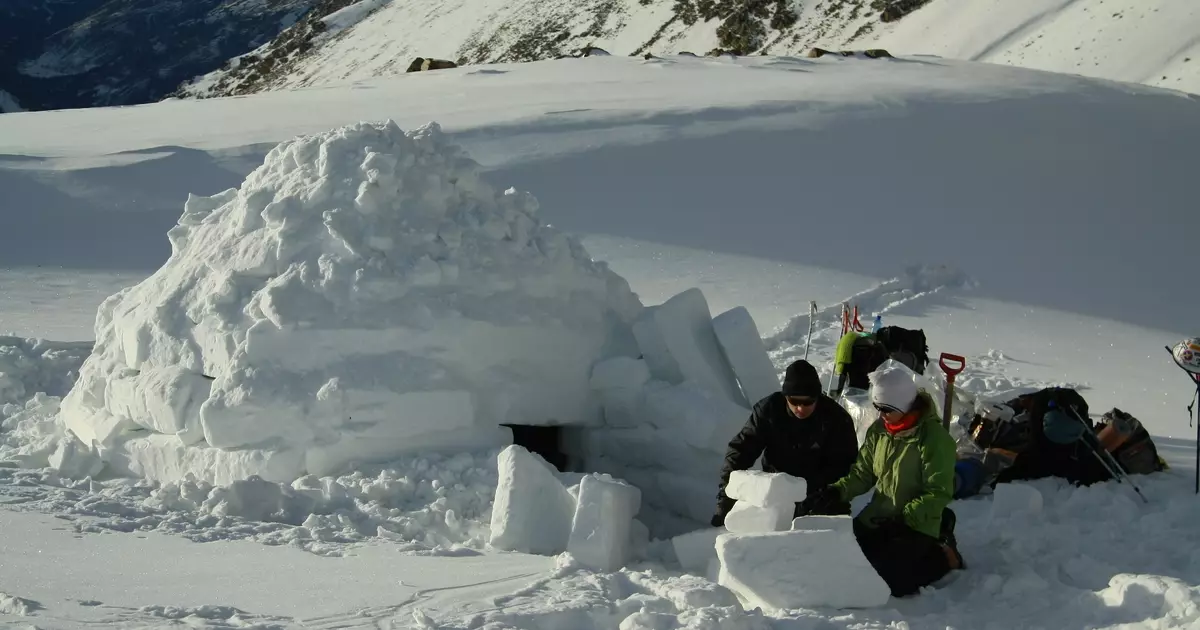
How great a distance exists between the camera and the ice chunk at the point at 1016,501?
5301 mm

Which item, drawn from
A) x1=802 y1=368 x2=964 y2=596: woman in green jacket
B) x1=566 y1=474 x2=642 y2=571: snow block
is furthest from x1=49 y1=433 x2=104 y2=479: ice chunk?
x1=802 y1=368 x2=964 y2=596: woman in green jacket

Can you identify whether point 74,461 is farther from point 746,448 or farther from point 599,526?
point 746,448

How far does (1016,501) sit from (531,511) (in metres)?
2.18

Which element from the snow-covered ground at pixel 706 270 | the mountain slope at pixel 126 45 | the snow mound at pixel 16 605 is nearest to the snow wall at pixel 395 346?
the snow-covered ground at pixel 706 270

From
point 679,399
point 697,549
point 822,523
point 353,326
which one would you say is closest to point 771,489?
point 822,523

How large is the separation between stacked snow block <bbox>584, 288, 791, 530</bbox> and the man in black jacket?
0.69 meters

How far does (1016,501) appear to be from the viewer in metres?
5.34

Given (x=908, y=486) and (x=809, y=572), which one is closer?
(x=809, y=572)

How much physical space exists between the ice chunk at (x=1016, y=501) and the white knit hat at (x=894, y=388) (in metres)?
1.25

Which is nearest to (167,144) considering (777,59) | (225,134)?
(225,134)

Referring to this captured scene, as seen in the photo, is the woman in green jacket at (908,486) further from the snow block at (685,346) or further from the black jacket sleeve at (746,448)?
the snow block at (685,346)

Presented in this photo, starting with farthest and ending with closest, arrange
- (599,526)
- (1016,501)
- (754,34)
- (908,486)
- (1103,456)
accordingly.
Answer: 1. (754,34)
2. (1103,456)
3. (1016,501)
4. (599,526)
5. (908,486)

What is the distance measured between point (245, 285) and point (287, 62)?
52575 mm

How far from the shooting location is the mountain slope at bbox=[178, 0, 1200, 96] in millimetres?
27625
